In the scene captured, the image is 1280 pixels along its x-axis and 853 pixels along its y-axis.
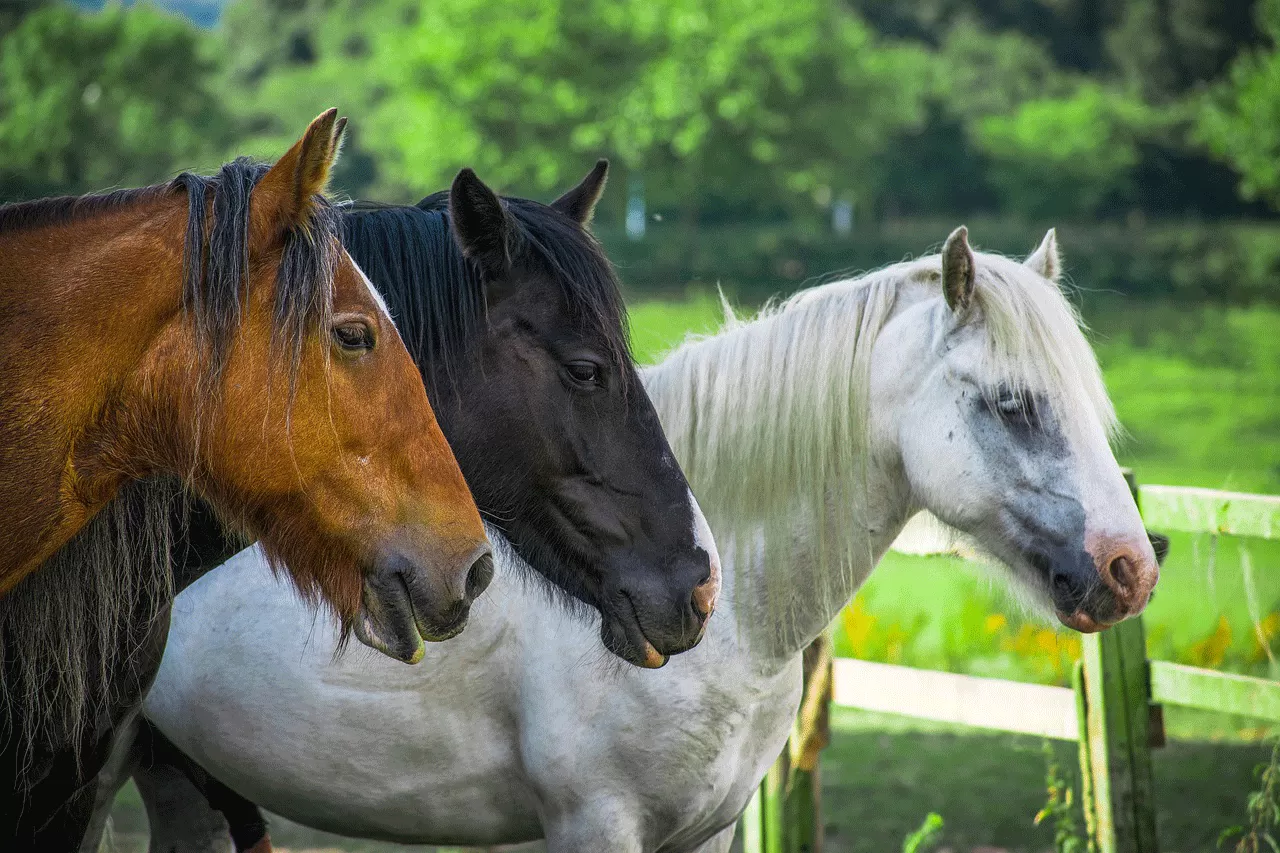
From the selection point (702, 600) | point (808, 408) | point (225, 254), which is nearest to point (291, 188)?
point (225, 254)

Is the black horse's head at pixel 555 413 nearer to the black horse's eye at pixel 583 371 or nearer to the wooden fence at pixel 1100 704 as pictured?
the black horse's eye at pixel 583 371

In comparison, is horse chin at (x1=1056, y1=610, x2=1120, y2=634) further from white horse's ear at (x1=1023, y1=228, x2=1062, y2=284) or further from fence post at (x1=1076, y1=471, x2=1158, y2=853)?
fence post at (x1=1076, y1=471, x2=1158, y2=853)

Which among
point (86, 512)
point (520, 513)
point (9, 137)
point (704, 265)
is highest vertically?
point (86, 512)

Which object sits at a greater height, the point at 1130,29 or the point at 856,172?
the point at 1130,29

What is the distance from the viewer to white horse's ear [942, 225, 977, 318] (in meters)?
2.79

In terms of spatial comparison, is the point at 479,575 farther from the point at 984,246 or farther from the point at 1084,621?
the point at 984,246

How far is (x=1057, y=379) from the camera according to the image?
280 cm

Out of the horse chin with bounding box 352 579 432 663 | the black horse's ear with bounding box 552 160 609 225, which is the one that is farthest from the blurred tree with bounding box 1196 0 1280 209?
the horse chin with bounding box 352 579 432 663

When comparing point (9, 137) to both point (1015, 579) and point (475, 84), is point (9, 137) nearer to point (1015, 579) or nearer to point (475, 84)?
point (475, 84)

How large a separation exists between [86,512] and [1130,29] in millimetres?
57914

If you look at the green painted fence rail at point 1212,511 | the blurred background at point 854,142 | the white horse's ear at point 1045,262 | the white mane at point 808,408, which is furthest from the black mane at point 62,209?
the blurred background at point 854,142

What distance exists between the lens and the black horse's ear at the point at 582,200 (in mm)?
2930

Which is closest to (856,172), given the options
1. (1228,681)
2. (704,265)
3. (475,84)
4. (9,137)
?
(704,265)

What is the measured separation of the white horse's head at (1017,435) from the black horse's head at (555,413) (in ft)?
2.52
